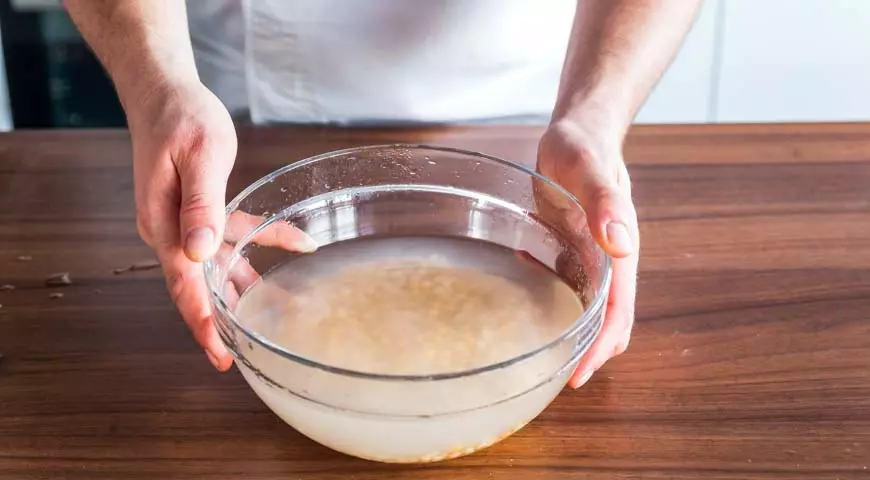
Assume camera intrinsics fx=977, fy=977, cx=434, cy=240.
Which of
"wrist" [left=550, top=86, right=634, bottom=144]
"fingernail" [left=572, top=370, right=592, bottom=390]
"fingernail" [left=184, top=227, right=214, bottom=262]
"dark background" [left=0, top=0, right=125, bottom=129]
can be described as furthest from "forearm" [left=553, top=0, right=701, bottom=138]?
"dark background" [left=0, top=0, right=125, bottom=129]

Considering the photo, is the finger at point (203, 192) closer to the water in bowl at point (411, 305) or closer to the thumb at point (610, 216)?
the water in bowl at point (411, 305)

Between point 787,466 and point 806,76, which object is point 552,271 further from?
point 806,76

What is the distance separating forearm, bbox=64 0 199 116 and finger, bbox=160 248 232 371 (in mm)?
156

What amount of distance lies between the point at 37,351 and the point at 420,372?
0.35 meters

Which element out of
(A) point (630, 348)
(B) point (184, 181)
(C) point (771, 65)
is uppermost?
(B) point (184, 181)

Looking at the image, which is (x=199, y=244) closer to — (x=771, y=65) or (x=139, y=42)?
(x=139, y=42)

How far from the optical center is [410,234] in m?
0.83

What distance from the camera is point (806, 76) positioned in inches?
73.9

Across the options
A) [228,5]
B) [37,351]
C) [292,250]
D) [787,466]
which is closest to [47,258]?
[37,351]

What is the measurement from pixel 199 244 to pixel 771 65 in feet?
4.85

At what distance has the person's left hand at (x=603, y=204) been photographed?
2.21 ft

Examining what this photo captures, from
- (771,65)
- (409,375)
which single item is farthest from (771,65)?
(409,375)

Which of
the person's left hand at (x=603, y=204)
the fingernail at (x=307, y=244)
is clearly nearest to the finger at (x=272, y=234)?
the fingernail at (x=307, y=244)

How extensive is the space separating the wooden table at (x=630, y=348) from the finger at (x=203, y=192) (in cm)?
13
